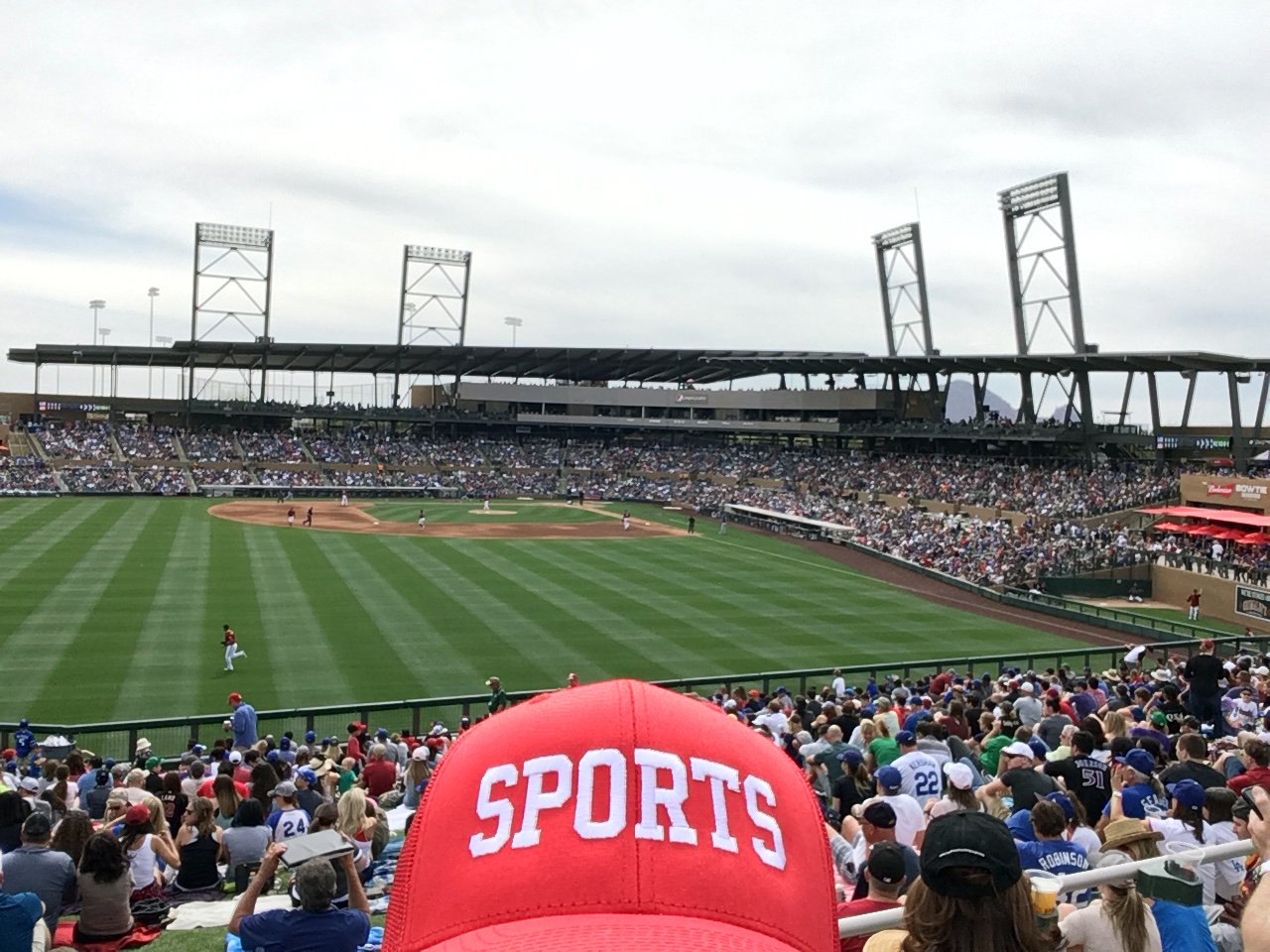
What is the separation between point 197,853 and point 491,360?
247 feet

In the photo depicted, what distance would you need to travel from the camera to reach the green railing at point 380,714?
15.9 metres

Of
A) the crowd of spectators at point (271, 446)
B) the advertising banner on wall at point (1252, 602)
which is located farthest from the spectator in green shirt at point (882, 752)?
the crowd of spectators at point (271, 446)

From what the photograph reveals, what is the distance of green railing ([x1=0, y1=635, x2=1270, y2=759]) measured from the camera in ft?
52.2

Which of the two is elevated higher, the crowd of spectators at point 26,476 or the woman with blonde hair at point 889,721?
the crowd of spectators at point 26,476

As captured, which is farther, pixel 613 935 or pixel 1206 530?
pixel 1206 530

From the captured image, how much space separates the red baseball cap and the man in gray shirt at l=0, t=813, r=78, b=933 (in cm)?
570

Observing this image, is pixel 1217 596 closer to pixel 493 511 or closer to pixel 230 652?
pixel 230 652

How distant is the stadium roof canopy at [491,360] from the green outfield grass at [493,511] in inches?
590

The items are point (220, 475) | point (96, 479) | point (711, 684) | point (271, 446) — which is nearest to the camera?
point (711, 684)

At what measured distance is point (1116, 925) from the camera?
3.92 meters

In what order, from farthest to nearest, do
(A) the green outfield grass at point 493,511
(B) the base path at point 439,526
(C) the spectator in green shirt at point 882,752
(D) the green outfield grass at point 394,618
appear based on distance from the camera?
(A) the green outfield grass at point 493,511 → (B) the base path at point 439,526 → (D) the green outfield grass at point 394,618 → (C) the spectator in green shirt at point 882,752

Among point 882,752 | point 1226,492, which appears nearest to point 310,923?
point 882,752

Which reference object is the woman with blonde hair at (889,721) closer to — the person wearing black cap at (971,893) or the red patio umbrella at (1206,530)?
the person wearing black cap at (971,893)

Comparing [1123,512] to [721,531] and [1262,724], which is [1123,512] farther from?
[1262,724]
